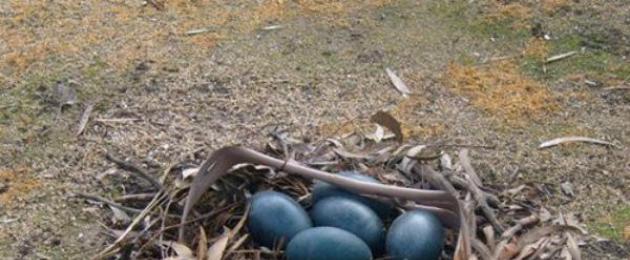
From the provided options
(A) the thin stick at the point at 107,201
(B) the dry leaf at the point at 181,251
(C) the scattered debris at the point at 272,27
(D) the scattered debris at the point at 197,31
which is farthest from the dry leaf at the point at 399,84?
(B) the dry leaf at the point at 181,251

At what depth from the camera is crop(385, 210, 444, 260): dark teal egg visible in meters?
2.38

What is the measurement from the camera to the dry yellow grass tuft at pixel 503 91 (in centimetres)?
332

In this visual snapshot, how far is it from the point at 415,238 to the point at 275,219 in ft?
1.09

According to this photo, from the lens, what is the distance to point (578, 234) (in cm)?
271

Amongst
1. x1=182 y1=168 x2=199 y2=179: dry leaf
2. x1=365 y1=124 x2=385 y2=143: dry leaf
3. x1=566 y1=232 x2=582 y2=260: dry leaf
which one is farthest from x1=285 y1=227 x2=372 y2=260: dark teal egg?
x1=365 y1=124 x2=385 y2=143: dry leaf

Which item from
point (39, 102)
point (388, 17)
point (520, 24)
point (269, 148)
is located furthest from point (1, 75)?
point (520, 24)

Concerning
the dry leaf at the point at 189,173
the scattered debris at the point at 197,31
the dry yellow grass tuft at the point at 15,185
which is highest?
the dry leaf at the point at 189,173

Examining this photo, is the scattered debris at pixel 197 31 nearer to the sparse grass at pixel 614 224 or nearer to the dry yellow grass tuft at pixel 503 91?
the dry yellow grass tuft at pixel 503 91

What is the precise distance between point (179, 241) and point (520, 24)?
1852 millimetres

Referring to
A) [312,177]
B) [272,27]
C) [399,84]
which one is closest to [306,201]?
[312,177]

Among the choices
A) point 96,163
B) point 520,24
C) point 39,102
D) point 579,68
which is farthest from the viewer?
point 520,24

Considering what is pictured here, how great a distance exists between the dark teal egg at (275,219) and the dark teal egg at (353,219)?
0.04m

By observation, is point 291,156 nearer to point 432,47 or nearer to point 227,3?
point 432,47

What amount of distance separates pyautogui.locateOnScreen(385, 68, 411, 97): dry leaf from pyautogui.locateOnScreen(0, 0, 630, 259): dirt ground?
0.02 m
